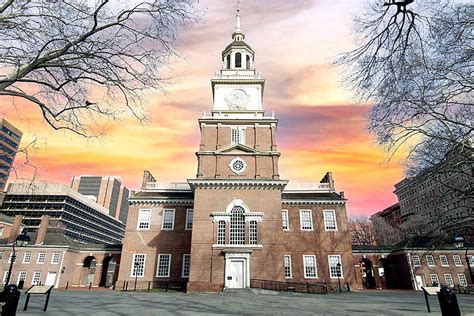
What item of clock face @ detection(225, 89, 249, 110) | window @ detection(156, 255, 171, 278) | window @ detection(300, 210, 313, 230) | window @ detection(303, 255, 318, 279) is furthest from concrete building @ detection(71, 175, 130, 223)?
window @ detection(303, 255, 318, 279)

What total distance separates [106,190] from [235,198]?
17126cm

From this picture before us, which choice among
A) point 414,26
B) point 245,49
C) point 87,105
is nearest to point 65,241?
point 245,49

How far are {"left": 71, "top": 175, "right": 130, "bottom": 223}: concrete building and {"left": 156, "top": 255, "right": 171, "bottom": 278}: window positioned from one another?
514ft

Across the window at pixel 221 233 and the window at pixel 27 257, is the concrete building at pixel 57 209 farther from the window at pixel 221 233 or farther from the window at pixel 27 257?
the window at pixel 221 233

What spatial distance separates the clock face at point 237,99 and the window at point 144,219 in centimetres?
1487

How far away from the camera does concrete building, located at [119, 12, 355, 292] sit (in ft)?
78.3

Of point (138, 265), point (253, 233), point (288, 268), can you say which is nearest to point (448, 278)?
point (288, 268)

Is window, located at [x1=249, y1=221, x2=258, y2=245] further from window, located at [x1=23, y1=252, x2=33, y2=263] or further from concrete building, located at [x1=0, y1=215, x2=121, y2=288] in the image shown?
window, located at [x1=23, y1=252, x2=33, y2=263]

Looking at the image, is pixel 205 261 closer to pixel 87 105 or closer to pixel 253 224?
pixel 253 224

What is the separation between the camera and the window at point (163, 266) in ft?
94.3

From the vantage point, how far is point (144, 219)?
30625 millimetres

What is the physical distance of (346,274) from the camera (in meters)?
28.8

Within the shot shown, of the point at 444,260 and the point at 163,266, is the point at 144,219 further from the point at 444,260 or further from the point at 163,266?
the point at 444,260

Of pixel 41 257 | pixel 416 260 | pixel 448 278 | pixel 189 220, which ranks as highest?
pixel 189 220
